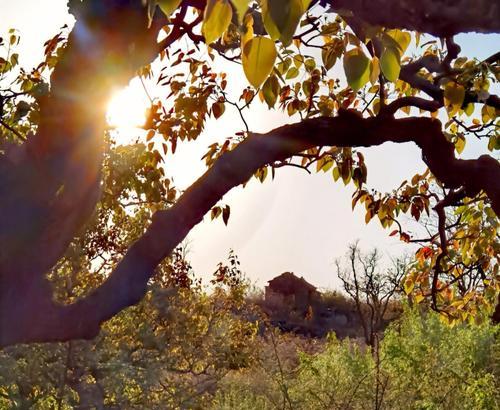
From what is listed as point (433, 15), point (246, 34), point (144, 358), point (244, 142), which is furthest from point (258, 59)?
point (144, 358)

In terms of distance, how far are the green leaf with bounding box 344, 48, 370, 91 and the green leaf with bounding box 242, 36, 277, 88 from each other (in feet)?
1.00

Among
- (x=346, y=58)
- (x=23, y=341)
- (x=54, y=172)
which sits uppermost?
(x=54, y=172)

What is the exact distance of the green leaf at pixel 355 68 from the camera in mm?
1553

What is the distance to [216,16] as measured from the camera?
122 cm

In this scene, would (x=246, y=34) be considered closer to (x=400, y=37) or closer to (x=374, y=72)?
(x=374, y=72)

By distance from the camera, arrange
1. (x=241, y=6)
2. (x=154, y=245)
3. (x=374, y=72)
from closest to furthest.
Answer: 1. (x=241, y=6)
2. (x=374, y=72)
3. (x=154, y=245)

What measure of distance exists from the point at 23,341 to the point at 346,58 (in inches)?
83.6

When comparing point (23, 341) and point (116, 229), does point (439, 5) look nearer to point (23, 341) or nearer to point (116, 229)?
point (23, 341)

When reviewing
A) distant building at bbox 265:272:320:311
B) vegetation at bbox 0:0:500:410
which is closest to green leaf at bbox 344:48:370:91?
vegetation at bbox 0:0:500:410

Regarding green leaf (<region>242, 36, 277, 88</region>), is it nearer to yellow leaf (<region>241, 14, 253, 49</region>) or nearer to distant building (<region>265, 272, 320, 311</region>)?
yellow leaf (<region>241, 14, 253, 49</region>)

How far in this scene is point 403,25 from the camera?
1638mm

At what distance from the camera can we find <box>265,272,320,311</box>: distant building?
3978cm

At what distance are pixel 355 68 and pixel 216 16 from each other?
439 mm

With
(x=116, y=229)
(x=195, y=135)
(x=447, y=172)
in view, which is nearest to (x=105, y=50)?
(x=447, y=172)
